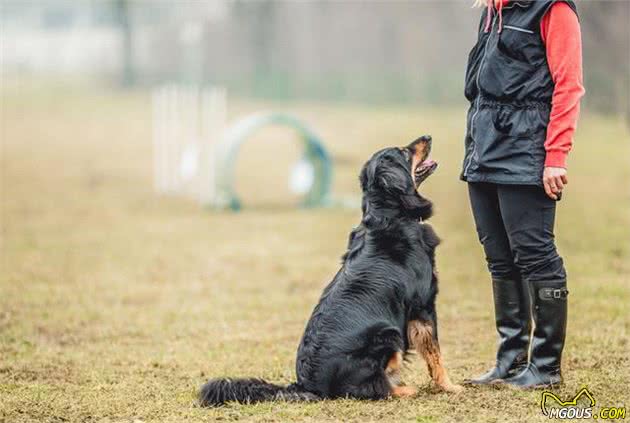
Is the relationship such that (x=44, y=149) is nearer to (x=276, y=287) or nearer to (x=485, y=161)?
(x=276, y=287)

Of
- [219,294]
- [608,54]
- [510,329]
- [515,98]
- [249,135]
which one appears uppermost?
[608,54]

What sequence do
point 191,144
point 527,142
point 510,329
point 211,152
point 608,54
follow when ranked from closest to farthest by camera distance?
point 527,142 < point 510,329 < point 608,54 < point 211,152 < point 191,144

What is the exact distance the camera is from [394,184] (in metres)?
4.74

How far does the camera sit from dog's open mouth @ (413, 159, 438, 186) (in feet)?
16.1

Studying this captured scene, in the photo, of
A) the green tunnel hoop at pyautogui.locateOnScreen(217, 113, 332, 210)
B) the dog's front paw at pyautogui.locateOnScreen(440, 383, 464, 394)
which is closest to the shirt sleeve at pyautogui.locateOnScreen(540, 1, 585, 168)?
the dog's front paw at pyautogui.locateOnScreen(440, 383, 464, 394)

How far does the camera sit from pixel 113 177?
19312 mm

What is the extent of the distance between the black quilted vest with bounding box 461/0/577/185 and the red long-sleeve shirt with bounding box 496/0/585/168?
6 cm

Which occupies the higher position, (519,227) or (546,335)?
(519,227)

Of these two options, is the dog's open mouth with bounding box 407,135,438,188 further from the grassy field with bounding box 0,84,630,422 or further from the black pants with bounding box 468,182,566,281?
the grassy field with bounding box 0,84,630,422

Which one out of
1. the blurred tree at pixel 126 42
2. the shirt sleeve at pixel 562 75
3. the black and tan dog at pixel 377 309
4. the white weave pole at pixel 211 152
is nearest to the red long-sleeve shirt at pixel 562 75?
the shirt sleeve at pixel 562 75

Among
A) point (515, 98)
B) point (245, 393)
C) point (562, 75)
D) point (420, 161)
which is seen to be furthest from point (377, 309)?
point (562, 75)

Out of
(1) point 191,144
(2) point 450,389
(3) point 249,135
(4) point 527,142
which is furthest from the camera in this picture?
(1) point 191,144

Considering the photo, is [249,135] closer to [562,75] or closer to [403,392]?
[403,392]

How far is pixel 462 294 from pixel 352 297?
139 inches
